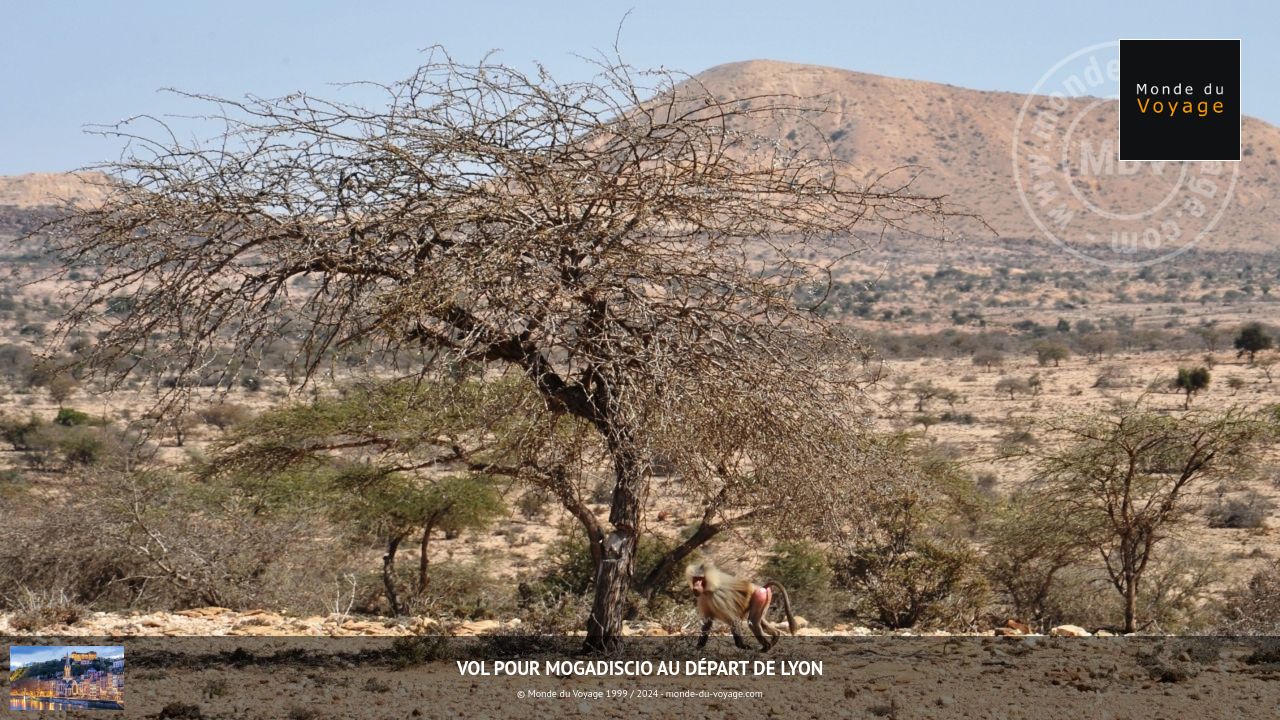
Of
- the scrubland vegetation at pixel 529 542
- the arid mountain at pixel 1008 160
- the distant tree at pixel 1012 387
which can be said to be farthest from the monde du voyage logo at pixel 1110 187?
the scrubland vegetation at pixel 529 542

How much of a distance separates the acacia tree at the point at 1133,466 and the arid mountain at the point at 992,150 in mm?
86386

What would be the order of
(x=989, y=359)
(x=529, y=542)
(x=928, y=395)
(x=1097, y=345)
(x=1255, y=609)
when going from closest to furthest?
(x=1255, y=609) < (x=529, y=542) < (x=928, y=395) < (x=989, y=359) < (x=1097, y=345)

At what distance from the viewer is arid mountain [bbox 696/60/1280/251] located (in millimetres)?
107688

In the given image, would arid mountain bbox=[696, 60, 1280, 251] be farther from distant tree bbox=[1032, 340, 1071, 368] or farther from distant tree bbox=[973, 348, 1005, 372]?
distant tree bbox=[1032, 340, 1071, 368]

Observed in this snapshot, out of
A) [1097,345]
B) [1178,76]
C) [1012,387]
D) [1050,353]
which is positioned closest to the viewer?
[1178,76]

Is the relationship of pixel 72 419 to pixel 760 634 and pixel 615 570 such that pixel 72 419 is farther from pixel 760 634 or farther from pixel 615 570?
pixel 760 634

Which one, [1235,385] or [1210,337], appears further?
[1210,337]

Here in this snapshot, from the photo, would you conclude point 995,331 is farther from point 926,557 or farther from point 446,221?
point 446,221

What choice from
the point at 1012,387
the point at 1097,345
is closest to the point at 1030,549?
the point at 1012,387

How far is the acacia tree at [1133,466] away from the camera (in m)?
12.1

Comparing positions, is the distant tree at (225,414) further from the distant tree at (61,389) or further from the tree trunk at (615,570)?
the tree trunk at (615,570)

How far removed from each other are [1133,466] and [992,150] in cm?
11393

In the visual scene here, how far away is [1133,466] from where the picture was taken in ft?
39.5

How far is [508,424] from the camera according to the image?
33.5ft
